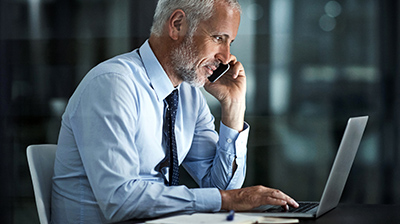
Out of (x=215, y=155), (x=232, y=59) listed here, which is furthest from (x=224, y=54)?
(x=215, y=155)

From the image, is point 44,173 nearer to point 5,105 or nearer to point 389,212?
point 5,105

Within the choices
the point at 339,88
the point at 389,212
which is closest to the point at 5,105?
the point at 339,88

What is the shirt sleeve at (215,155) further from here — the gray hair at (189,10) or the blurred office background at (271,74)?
the gray hair at (189,10)

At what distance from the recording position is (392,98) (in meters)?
2.00

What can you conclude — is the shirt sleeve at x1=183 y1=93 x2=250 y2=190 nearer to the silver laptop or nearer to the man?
the man

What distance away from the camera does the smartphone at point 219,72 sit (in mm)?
1854

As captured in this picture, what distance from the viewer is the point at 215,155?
1.86 m

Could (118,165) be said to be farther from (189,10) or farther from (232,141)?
(189,10)

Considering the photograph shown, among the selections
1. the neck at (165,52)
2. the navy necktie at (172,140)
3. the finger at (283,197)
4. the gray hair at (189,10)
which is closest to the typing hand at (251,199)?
the finger at (283,197)

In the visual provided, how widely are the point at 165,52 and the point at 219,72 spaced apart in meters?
0.24

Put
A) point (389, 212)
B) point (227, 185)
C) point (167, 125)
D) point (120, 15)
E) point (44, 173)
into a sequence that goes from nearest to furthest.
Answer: point (389, 212) → point (44, 173) → point (167, 125) → point (227, 185) → point (120, 15)

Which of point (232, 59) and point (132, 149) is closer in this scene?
point (132, 149)

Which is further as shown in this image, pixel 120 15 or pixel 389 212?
pixel 120 15

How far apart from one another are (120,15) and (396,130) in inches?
50.5
